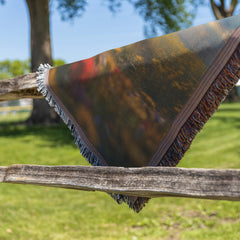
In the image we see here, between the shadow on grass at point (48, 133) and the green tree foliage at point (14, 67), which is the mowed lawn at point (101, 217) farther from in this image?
the green tree foliage at point (14, 67)

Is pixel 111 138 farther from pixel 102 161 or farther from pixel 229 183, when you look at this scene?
pixel 229 183

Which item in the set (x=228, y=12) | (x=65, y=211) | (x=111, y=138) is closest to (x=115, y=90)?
(x=111, y=138)

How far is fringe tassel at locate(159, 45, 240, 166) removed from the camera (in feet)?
5.26

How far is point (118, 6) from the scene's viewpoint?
42.1 ft

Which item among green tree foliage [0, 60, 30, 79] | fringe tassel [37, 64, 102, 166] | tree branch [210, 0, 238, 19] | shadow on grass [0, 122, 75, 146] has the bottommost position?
green tree foliage [0, 60, 30, 79]

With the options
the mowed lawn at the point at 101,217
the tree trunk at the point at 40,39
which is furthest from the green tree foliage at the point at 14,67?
the mowed lawn at the point at 101,217

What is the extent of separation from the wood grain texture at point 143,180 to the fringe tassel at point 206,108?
29 cm

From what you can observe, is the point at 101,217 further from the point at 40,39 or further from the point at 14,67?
the point at 14,67

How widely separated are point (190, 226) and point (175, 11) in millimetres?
11326

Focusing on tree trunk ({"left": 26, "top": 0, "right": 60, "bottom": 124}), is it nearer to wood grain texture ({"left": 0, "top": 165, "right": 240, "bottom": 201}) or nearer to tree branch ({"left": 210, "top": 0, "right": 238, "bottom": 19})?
wood grain texture ({"left": 0, "top": 165, "right": 240, "bottom": 201})

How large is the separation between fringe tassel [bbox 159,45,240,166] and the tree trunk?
A: 32.7 ft

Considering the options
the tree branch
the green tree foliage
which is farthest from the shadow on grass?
the green tree foliage

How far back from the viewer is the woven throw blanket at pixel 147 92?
1.66 m

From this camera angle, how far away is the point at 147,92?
1875 millimetres
